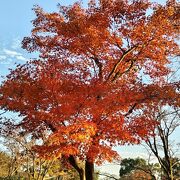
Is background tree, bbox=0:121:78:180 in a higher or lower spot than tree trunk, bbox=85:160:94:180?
higher

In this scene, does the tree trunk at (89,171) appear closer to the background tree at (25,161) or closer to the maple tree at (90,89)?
Result: the maple tree at (90,89)

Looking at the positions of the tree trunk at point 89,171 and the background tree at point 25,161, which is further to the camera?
the background tree at point 25,161

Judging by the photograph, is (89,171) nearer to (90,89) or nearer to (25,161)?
(90,89)

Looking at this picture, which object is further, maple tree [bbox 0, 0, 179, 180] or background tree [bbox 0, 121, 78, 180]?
background tree [bbox 0, 121, 78, 180]

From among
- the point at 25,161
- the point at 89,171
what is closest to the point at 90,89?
the point at 89,171

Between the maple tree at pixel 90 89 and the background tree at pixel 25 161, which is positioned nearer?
the maple tree at pixel 90 89

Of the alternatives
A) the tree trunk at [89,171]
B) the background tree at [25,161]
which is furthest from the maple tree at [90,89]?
the background tree at [25,161]

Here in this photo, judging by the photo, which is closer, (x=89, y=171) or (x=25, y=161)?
(x=89, y=171)

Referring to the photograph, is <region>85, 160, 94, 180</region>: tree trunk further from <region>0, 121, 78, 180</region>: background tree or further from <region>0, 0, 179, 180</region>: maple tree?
<region>0, 121, 78, 180</region>: background tree

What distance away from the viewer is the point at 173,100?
620 inches

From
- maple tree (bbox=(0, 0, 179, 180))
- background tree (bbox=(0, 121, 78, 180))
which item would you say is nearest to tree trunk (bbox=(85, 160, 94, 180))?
maple tree (bbox=(0, 0, 179, 180))

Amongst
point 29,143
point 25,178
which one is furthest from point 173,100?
point 25,178

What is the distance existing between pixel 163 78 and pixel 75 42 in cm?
841

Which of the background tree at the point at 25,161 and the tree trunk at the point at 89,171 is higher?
A: the background tree at the point at 25,161
